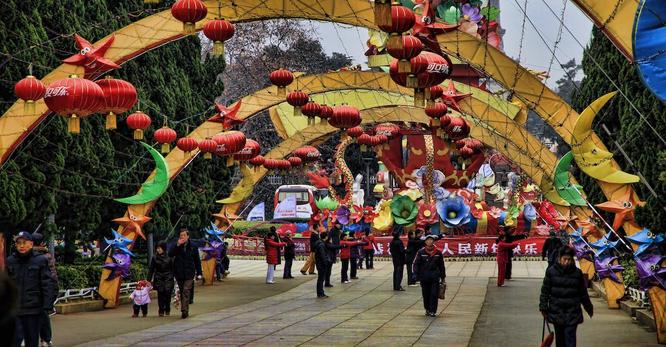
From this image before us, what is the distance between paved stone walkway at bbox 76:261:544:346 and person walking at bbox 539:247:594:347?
345cm

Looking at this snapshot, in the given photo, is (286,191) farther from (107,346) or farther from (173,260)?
(107,346)

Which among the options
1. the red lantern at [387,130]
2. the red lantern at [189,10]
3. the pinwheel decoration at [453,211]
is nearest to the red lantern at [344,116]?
the red lantern at [189,10]

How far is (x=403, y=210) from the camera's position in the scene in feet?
143

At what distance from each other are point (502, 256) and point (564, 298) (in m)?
17.2

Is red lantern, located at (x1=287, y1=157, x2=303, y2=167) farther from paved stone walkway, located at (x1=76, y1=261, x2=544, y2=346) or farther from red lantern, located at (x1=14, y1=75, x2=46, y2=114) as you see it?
red lantern, located at (x1=14, y1=75, x2=46, y2=114)

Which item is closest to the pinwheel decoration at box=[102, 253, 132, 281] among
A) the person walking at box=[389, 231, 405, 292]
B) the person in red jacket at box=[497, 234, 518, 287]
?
the person walking at box=[389, 231, 405, 292]

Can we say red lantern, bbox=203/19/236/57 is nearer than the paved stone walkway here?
No

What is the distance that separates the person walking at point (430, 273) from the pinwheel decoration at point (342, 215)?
22.1m

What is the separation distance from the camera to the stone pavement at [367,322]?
15.9 meters

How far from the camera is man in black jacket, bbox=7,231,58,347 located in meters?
12.0

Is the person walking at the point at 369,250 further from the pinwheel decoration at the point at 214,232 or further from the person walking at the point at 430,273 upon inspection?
the person walking at the point at 430,273

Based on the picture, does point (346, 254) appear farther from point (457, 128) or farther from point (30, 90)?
point (30, 90)

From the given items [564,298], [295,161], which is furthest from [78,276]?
[564,298]

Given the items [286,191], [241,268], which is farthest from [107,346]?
[286,191]
